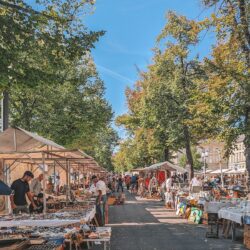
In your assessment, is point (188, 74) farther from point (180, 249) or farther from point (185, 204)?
point (180, 249)

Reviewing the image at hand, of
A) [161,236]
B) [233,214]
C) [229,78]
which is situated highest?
[229,78]

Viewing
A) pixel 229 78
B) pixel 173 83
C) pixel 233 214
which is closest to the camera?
pixel 233 214

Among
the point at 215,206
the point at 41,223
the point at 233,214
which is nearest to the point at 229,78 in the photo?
the point at 215,206

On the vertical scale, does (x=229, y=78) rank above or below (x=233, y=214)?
above

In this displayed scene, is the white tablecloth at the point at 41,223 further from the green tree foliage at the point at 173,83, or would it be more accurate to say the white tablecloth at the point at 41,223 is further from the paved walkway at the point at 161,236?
the green tree foliage at the point at 173,83

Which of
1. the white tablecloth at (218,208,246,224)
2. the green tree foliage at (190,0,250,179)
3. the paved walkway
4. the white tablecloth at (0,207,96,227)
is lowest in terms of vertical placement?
the paved walkway

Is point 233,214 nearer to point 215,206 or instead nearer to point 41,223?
point 215,206

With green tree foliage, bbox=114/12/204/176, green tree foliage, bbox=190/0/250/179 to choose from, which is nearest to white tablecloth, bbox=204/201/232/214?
green tree foliage, bbox=190/0/250/179

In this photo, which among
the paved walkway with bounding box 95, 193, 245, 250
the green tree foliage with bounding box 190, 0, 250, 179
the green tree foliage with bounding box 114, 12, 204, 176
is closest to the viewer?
the paved walkway with bounding box 95, 193, 245, 250

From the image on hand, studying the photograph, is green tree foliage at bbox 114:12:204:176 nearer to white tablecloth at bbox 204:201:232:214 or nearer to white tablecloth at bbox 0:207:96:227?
white tablecloth at bbox 204:201:232:214

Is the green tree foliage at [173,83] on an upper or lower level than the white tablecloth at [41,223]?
upper

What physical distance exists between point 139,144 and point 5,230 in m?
46.7

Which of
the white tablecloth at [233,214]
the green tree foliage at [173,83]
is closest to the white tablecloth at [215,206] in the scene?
the white tablecloth at [233,214]

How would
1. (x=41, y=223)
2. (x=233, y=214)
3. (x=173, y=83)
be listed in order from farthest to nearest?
1. (x=173, y=83)
2. (x=233, y=214)
3. (x=41, y=223)
